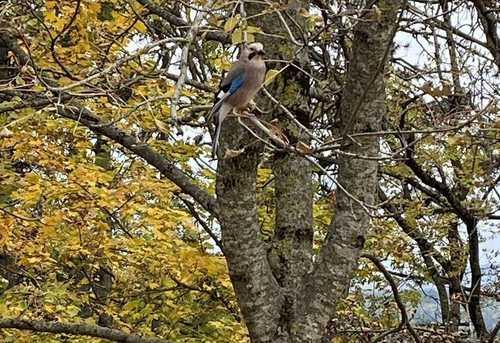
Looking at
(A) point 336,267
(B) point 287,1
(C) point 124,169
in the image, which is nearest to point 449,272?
(C) point 124,169

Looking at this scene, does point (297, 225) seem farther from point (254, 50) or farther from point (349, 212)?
point (254, 50)

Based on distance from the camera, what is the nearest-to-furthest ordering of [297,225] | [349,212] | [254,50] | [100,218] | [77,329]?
[254,50] → [349,212] → [297,225] → [77,329] → [100,218]

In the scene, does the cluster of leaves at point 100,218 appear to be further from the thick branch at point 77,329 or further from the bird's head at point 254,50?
the bird's head at point 254,50

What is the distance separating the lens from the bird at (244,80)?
85.9 inches

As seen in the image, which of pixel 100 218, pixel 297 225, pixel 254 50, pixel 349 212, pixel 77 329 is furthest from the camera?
pixel 100 218

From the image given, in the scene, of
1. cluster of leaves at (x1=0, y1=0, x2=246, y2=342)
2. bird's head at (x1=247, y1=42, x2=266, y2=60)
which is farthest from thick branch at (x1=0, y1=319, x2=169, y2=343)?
bird's head at (x1=247, y1=42, x2=266, y2=60)

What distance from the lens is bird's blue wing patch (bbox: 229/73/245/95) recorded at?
2.20m

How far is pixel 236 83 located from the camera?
221 cm

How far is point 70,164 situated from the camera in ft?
17.5

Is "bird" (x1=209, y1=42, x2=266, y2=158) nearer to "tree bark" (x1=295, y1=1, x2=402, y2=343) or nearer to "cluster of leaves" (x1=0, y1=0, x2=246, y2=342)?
"tree bark" (x1=295, y1=1, x2=402, y2=343)

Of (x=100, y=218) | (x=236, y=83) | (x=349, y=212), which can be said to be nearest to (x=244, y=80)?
(x=236, y=83)

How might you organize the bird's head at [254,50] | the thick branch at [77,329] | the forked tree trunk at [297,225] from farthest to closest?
the thick branch at [77,329]
the forked tree trunk at [297,225]
the bird's head at [254,50]

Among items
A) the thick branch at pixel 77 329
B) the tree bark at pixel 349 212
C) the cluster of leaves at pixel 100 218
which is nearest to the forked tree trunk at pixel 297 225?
the tree bark at pixel 349 212

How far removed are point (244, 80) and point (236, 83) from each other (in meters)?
0.03
